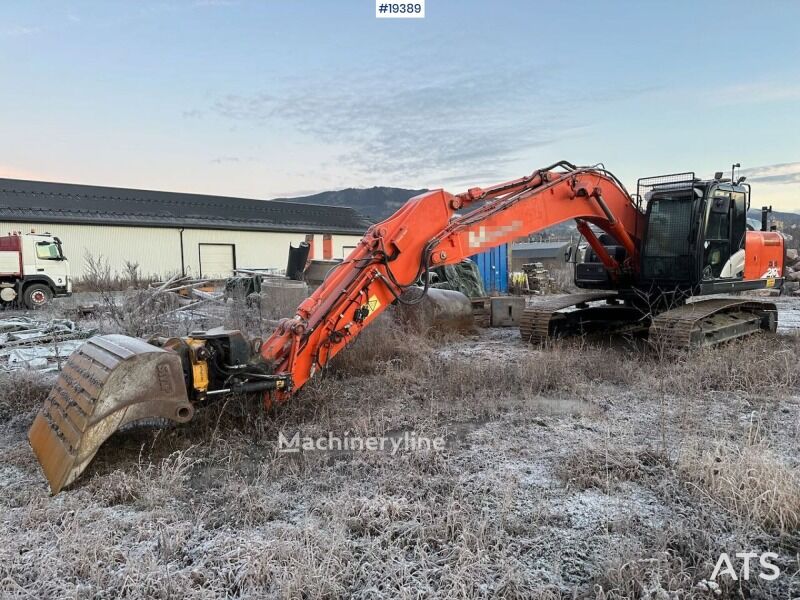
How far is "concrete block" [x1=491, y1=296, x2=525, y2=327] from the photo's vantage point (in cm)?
1139

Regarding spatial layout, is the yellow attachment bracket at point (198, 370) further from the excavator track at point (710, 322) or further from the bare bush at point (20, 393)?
the excavator track at point (710, 322)

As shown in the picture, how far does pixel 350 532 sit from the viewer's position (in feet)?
10.4

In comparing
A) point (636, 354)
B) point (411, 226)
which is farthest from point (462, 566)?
point (636, 354)

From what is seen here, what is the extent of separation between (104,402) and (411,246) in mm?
2943

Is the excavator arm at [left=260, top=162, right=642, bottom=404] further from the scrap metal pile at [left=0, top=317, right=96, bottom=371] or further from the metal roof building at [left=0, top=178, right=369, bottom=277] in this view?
the metal roof building at [left=0, top=178, right=369, bottom=277]

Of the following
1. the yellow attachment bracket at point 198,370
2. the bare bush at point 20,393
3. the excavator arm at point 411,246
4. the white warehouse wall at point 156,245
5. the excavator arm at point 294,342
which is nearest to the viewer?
the excavator arm at point 294,342

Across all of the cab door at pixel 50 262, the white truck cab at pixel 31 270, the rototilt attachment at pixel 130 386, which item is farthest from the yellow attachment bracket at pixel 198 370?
the cab door at pixel 50 262

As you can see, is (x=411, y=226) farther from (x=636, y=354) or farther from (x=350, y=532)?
(x=636, y=354)

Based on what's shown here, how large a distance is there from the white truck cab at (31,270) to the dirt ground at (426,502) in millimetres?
12636

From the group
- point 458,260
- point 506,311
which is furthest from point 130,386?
point 506,311

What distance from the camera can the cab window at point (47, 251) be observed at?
16.6m

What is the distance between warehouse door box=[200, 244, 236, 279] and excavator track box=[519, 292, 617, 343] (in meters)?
23.5

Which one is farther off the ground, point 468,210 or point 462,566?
point 468,210

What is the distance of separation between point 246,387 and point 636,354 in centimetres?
578
